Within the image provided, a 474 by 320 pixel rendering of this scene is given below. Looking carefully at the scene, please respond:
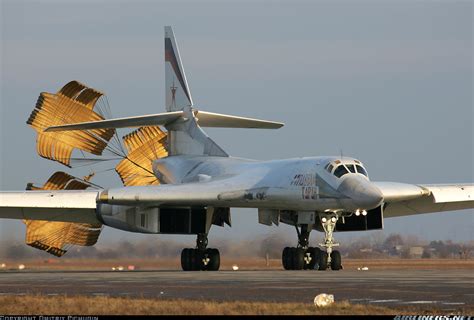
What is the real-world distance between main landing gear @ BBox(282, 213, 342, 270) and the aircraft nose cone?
1452 millimetres

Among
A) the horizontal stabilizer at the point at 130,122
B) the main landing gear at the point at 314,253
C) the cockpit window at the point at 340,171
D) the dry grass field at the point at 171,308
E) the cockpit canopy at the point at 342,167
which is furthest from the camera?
the horizontal stabilizer at the point at 130,122

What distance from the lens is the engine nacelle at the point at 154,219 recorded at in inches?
1503

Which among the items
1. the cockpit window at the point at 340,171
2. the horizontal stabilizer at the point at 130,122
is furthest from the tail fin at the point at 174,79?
the cockpit window at the point at 340,171

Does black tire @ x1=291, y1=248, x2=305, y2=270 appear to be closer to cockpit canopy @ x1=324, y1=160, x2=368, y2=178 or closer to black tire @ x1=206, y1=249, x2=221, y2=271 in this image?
cockpit canopy @ x1=324, y1=160, x2=368, y2=178

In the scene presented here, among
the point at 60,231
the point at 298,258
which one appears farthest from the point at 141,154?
the point at 298,258

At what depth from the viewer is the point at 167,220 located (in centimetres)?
3884

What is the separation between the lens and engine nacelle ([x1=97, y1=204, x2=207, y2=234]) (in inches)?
1503

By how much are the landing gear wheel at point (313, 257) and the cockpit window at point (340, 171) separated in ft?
7.84

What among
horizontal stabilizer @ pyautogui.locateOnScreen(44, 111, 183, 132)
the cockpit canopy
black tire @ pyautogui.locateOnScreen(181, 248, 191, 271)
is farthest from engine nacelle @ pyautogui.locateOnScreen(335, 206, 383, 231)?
horizontal stabilizer @ pyautogui.locateOnScreen(44, 111, 183, 132)

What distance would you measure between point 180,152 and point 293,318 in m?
27.1

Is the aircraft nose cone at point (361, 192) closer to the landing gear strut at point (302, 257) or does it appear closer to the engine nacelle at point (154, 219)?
the landing gear strut at point (302, 257)

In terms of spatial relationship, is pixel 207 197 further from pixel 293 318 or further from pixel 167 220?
pixel 293 318

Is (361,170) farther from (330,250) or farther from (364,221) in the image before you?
(364,221)

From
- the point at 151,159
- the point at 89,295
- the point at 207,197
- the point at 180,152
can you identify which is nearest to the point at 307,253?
the point at 207,197
